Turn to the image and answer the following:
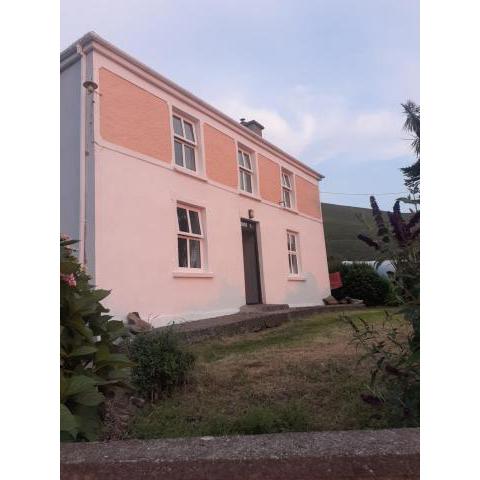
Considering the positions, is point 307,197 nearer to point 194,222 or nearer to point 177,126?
point 194,222

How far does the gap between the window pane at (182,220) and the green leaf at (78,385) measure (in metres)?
6.55

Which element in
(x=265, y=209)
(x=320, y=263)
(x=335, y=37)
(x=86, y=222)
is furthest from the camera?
(x=320, y=263)

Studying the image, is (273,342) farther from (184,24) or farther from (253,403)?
(184,24)

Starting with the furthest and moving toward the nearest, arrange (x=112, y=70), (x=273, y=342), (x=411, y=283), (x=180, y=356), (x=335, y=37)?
(x=112, y=70), (x=273, y=342), (x=180, y=356), (x=335, y=37), (x=411, y=283)

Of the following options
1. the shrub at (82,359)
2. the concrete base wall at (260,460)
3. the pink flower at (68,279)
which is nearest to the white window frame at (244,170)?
the shrub at (82,359)

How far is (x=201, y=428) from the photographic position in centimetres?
259

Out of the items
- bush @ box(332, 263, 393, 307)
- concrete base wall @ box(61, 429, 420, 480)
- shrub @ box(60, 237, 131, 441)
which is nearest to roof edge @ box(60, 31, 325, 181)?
shrub @ box(60, 237, 131, 441)

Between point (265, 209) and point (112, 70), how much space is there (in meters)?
5.88

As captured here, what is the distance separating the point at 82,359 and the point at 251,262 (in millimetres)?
9130

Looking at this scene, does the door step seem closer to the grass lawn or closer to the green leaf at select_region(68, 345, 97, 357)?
the grass lawn

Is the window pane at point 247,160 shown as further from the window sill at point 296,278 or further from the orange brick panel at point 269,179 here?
the window sill at point 296,278
